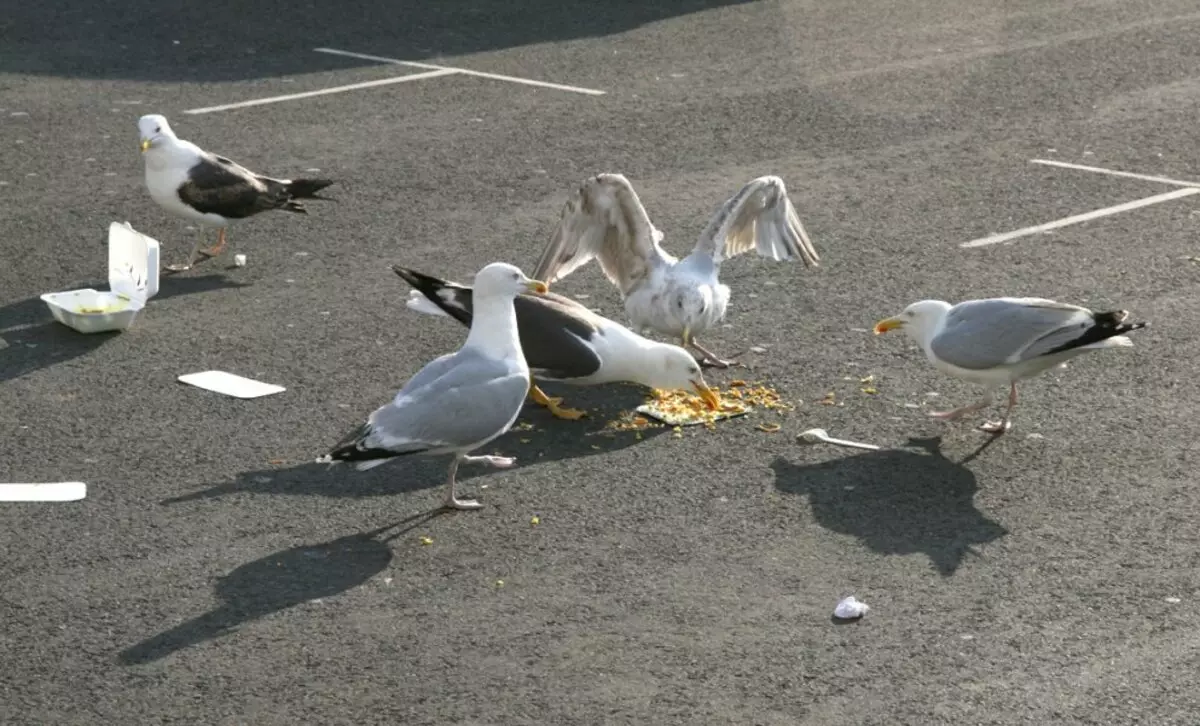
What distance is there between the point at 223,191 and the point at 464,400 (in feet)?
11.7

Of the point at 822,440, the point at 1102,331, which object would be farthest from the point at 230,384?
the point at 1102,331

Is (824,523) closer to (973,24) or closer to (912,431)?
(912,431)

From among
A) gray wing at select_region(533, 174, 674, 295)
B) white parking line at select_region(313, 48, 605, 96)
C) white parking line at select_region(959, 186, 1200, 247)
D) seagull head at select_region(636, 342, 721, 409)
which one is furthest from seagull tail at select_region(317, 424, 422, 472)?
white parking line at select_region(313, 48, 605, 96)

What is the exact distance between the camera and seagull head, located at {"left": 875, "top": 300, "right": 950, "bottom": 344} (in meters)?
7.32

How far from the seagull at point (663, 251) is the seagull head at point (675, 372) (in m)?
0.53

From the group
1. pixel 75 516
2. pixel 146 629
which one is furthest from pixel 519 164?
pixel 146 629

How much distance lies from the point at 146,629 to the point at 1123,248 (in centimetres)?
604

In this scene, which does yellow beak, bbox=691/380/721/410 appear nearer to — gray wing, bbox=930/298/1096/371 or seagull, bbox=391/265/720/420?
seagull, bbox=391/265/720/420

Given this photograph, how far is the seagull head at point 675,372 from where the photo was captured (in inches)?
297

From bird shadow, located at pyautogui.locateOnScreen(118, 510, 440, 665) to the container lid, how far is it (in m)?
2.80

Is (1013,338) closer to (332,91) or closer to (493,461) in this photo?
(493,461)

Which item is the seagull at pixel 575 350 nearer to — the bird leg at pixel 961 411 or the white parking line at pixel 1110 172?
the bird leg at pixel 961 411

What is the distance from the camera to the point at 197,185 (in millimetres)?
9445

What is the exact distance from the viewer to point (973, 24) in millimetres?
15258
